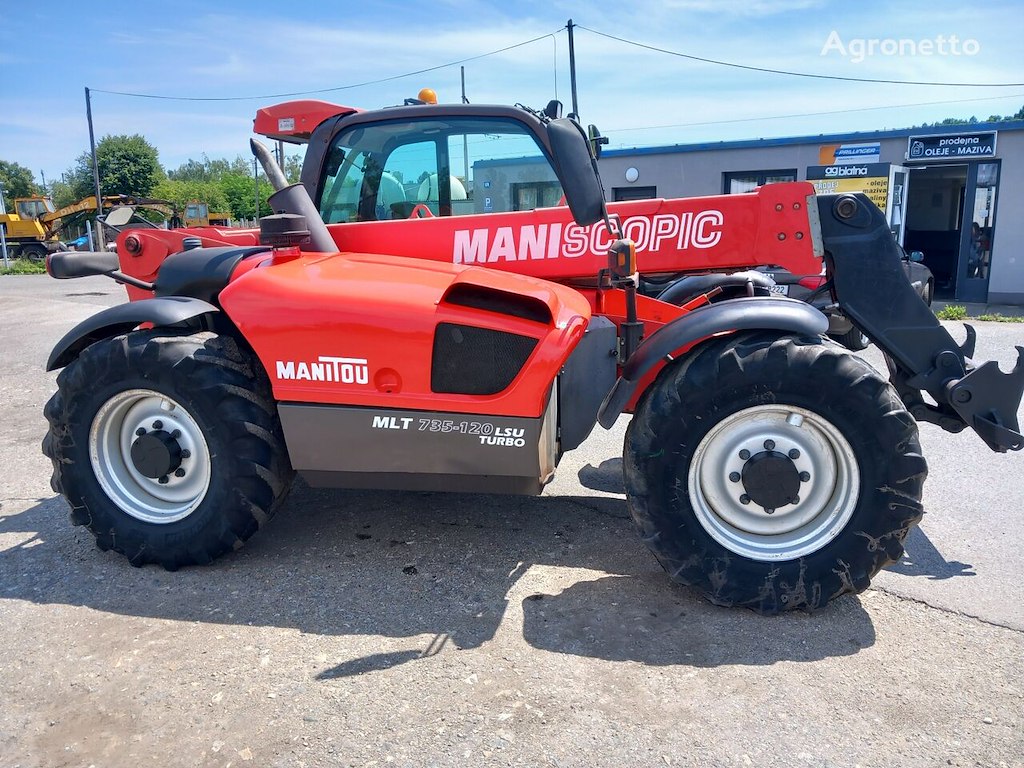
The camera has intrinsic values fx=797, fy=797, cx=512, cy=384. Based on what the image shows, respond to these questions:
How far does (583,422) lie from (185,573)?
2122 millimetres

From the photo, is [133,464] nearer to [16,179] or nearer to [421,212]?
[421,212]

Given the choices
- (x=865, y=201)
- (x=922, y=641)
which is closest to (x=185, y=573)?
(x=922, y=641)

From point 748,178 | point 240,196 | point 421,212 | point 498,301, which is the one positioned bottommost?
point 498,301

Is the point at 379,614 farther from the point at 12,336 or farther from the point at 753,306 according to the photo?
the point at 12,336

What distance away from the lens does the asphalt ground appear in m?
2.70

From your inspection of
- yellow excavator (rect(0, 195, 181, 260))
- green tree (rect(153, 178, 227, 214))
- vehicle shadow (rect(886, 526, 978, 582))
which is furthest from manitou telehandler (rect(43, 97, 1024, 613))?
green tree (rect(153, 178, 227, 214))

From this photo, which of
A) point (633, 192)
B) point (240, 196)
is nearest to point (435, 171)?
point (633, 192)

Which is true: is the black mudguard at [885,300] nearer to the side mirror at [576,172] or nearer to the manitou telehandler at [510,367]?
the manitou telehandler at [510,367]

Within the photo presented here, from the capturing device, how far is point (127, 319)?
3992 millimetres

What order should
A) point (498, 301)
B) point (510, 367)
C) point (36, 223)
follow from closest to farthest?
1. point (510, 367)
2. point (498, 301)
3. point (36, 223)

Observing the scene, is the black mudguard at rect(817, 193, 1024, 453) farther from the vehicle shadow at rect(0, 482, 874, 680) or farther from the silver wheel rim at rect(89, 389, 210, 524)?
the silver wheel rim at rect(89, 389, 210, 524)

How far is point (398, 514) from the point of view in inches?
184

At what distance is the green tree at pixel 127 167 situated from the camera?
5712 centimetres

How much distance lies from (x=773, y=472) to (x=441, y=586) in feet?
5.30
